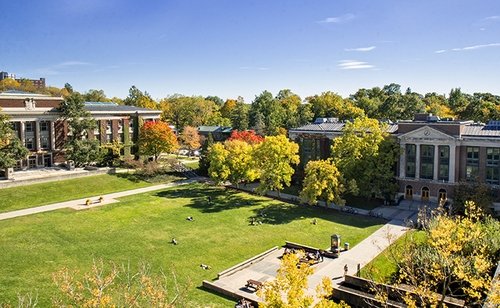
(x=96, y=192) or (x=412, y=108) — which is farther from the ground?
(x=412, y=108)

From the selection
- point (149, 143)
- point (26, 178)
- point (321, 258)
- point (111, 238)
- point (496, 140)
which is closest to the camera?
point (321, 258)

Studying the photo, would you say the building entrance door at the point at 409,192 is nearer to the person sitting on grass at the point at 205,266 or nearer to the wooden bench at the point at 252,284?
the person sitting on grass at the point at 205,266

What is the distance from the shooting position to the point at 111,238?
37188 millimetres

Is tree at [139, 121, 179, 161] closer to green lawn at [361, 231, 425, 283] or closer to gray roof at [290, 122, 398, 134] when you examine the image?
gray roof at [290, 122, 398, 134]

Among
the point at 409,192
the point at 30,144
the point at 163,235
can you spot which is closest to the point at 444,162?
the point at 409,192

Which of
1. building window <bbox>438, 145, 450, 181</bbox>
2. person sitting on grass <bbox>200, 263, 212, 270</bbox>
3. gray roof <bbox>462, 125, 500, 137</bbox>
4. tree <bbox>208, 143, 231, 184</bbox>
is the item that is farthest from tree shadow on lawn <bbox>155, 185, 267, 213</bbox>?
gray roof <bbox>462, 125, 500, 137</bbox>

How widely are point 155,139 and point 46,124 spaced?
16.2 meters

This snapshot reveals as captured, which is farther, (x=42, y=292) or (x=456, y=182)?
(x=456, y=182)

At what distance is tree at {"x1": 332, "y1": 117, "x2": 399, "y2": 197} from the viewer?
5022 centimetres

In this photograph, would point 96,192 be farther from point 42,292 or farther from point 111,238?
point 42,292

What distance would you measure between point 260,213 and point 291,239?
8.53m

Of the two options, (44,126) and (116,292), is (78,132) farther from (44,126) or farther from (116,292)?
(116,292)

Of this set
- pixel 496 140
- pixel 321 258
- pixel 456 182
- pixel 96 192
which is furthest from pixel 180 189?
pixel 496 140

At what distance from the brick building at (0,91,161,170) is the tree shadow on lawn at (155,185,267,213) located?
21.5 meters
